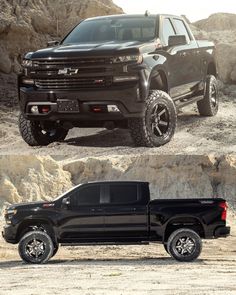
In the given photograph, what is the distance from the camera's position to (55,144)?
1033 centimetres

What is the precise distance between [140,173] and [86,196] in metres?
23.7

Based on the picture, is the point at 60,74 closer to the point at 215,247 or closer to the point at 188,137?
the point at 188,137

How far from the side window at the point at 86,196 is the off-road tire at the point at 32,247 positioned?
835 millimetres

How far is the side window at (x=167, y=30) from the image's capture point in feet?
37.2

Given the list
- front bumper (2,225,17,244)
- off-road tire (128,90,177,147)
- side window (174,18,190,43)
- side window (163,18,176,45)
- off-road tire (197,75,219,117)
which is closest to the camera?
off-road tire (128,90,177,147)

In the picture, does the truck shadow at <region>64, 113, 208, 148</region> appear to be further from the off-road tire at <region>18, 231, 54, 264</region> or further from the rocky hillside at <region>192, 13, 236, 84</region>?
the rocky hillside at <region>192, 13, 236, 84</region>

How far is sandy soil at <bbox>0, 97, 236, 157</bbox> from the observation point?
9984 millimetres

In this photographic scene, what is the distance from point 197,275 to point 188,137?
91.3 inches

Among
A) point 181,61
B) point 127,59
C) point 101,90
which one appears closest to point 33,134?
point 101,90

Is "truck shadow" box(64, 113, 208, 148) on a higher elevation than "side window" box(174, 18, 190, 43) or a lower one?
lower

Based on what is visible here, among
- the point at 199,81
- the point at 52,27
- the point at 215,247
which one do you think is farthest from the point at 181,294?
the point at 215,247

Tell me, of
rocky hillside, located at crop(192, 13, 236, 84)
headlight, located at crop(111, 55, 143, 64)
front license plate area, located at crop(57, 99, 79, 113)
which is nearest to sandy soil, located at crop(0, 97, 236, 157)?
front license plate area, located at crop(57, 99, 79, 113)

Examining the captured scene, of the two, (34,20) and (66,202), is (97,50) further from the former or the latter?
(34,20)

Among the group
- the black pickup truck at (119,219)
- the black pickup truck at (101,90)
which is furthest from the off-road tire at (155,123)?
the black pickup truck at (119,219)
